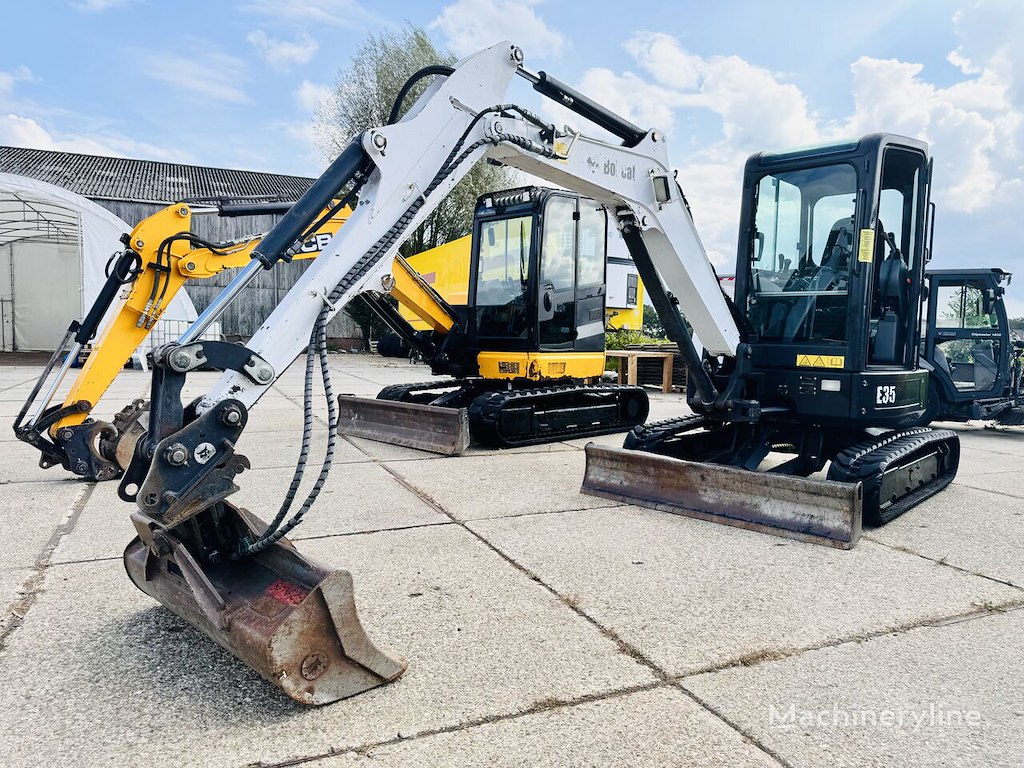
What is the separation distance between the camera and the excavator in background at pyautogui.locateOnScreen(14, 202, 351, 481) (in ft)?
18.0

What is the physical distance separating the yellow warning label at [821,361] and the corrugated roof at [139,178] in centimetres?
1996

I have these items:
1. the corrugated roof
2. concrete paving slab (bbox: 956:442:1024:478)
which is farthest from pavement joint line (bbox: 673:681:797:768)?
the corrugated roof

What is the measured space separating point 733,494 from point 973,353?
22.9 feet

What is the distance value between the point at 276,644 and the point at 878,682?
Result: 6.66ft

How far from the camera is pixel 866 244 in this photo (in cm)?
480

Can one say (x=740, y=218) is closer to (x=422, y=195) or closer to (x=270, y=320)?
(x=422, y=195)

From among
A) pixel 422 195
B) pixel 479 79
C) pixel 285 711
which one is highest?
pixel 479 79

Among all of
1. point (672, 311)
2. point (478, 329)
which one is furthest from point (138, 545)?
point (478, 329)

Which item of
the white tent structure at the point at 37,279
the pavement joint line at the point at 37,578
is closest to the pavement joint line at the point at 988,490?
the pavement joint line at the point at 37,578

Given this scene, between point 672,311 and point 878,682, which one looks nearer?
point 878,682

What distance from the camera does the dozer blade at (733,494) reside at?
13.4 ft

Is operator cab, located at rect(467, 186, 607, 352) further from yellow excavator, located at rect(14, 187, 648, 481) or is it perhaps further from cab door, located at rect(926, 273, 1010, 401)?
cab door, located at rect(926, 273, 1010, 401)

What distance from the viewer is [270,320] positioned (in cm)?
289

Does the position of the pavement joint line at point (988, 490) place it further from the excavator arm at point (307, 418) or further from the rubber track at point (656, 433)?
the excavator arm at point (307, 418)
